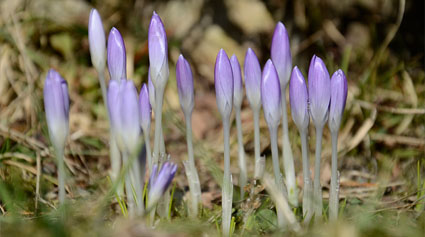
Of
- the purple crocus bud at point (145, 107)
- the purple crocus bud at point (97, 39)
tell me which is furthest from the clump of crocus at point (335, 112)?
the purple crocus bud at point (97, 39)

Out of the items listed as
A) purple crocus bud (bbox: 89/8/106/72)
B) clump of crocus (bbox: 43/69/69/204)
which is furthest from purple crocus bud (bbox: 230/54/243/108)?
clump of crocus (bbox: 43/69/69/204)

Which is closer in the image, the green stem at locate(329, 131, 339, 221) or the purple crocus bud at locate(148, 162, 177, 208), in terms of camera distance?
the purple crocus bud at locate(148, 162, 177, 208)

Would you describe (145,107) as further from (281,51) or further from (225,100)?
(281,51)

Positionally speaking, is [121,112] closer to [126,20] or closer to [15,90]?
[15,90]

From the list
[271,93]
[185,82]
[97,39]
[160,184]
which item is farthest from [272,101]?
[97,39]

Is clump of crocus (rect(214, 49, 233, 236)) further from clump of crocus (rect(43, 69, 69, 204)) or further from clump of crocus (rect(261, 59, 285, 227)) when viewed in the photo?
clump of crocus (rect(43, 69, 69, 204))

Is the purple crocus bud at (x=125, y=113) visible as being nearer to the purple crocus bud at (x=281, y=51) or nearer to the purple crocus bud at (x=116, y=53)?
the purple crocus bud at (x=116, y=53)
